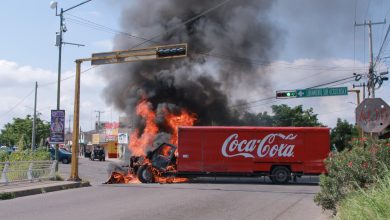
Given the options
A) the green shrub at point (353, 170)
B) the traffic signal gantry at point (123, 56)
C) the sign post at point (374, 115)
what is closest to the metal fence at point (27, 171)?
the traffic signal gantry at point (123, 56)

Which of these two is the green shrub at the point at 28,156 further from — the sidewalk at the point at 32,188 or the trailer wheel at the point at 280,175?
the trailer wheel at the point at 280,175

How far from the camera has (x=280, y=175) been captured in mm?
21516

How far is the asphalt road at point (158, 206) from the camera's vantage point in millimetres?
10087

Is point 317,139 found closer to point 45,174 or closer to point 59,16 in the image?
point 45,174

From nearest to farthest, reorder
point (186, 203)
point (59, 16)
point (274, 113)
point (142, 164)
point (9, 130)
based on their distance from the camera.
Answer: point (186, 203), point (142, 164), point (59, 16), point (9, 130), point (274, 113)

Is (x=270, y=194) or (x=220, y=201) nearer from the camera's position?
(x=220, y=201)

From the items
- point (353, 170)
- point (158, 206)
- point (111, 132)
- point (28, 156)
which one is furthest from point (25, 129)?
point (353, 170)

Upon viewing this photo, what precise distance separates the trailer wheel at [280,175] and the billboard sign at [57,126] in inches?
391

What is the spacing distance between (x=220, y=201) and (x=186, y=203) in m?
1.20

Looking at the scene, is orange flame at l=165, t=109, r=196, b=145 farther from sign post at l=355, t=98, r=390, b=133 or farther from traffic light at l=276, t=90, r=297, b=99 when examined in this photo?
sign post at l=355, t=98, r=390, b=133

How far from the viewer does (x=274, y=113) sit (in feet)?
251

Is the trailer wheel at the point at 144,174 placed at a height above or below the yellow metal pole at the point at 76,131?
below

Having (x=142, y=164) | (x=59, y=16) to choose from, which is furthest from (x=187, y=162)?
(x=59, y=16)

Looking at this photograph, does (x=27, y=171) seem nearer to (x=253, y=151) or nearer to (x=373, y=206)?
(x=253, y=151)
